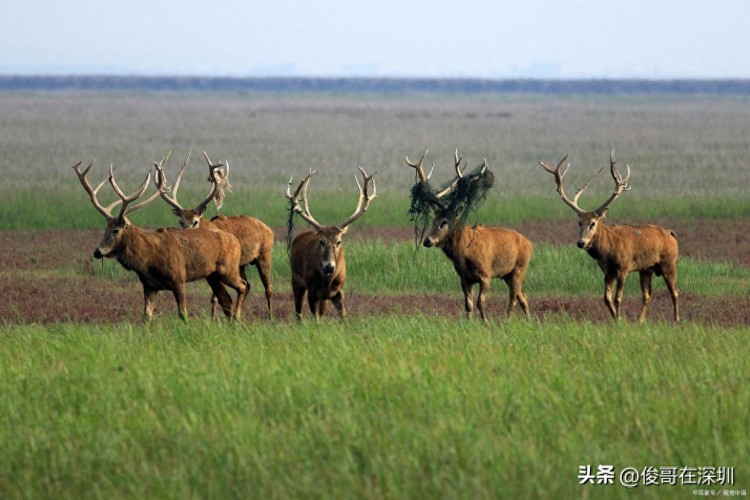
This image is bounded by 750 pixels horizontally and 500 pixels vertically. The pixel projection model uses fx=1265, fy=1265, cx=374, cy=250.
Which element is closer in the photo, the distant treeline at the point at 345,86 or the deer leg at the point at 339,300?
the deer leg at the point at 339,300

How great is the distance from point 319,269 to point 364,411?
5.06m

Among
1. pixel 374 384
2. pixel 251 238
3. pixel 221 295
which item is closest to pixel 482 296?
pixel 221 295

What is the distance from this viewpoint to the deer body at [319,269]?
14398mm

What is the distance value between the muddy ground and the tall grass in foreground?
2605 millimetres

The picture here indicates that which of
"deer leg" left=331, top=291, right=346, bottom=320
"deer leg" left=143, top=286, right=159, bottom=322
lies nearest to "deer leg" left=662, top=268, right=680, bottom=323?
"deer leg" left=331, top=291, right=346, bottom=320

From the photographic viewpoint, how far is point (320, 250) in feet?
48.1

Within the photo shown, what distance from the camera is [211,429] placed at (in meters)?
9.17

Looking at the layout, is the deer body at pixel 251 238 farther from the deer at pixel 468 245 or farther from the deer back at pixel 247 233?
the deer at pixel 468 245

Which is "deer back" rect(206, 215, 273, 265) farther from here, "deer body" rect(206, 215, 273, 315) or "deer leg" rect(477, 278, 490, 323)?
"deer leg" rect(477, 278, 490, 323)

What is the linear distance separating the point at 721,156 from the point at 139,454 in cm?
4469

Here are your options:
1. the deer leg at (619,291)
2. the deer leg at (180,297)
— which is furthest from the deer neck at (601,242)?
the deer leg at (180,297)

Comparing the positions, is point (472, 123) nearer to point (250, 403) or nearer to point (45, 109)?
point (45, 109)

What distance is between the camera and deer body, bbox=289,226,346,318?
1440cm

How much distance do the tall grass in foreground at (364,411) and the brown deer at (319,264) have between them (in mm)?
1623
